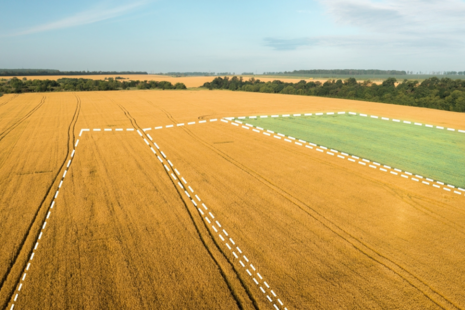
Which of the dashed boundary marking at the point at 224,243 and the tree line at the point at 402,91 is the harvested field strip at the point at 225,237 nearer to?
the dashed boundary marking at the point at 224,243

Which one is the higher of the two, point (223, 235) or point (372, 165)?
point (372, 165)

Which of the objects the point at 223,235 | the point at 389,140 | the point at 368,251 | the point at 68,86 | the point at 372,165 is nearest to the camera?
the point at 368,251

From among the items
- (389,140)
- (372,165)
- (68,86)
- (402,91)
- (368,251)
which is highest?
(68,86)

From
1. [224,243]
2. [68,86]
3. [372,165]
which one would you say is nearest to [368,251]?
[224,243]

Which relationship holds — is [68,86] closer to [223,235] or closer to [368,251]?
[223,235]

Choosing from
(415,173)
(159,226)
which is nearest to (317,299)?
(159,226)

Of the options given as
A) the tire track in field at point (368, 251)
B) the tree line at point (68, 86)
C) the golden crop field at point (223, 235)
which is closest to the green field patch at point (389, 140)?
the golden crop field at point (223, 235)

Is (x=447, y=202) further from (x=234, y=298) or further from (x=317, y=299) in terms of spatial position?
(x=234, y=298)
